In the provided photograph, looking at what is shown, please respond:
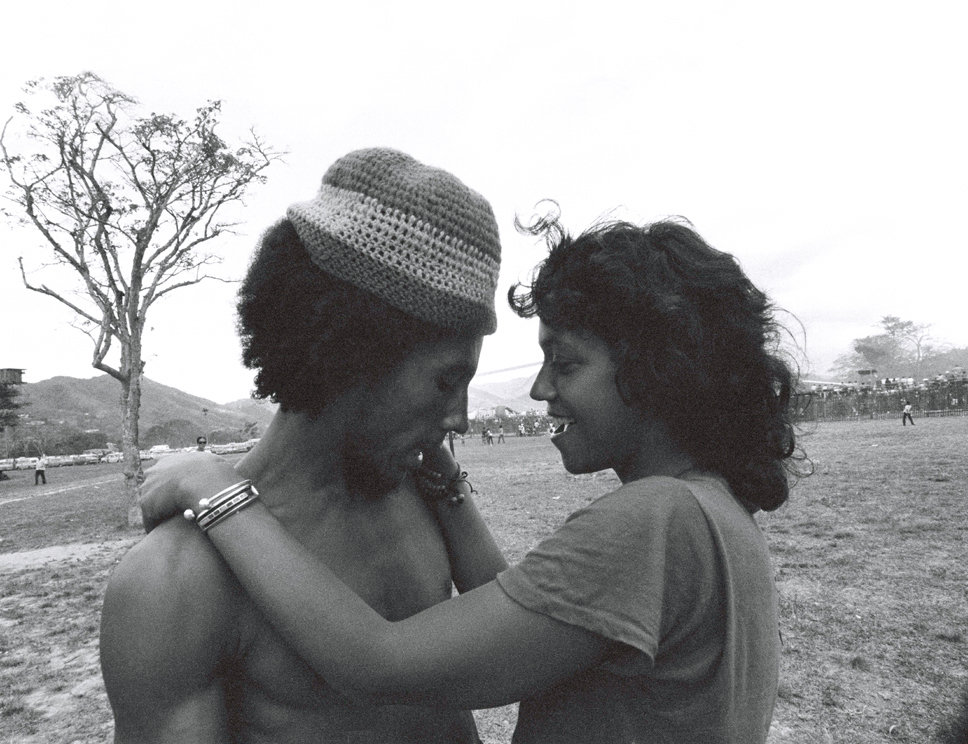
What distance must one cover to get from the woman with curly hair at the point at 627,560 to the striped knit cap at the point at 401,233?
1.19 ft

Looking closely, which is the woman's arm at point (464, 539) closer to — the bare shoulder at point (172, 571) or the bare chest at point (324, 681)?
the bare chest at point (324, 681)

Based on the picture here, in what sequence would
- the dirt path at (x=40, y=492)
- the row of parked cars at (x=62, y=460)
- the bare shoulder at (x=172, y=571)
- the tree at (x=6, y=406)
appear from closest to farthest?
the bare shoulder at (x=172, y=571), the dirt path at (x=40, y=492), the tree at (x=6, y=406), the row of parked cars at (x=62, y=460)

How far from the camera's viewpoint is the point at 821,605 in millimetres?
6355

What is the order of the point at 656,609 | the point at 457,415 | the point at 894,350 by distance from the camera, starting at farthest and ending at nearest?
1. the point at 894,350
2. the point at 457,415
3. the point at 656,609

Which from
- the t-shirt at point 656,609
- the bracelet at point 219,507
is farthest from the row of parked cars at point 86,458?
the t-shirt at point 656,609

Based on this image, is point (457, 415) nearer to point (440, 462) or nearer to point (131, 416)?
point (440, 462)

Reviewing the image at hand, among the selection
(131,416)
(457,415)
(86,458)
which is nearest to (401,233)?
(457,415)

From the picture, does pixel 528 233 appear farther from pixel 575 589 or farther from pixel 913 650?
pixel 913 650

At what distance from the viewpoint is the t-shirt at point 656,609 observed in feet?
3.77

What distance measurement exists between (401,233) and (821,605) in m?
6.60

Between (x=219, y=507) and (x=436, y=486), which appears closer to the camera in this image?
(x=219, y=507)

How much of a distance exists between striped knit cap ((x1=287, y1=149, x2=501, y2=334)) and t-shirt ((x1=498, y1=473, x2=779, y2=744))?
0.50 meters

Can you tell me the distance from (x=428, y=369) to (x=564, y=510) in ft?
→ 39.2

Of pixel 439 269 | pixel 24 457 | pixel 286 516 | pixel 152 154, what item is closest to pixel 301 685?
pixel 286 516
